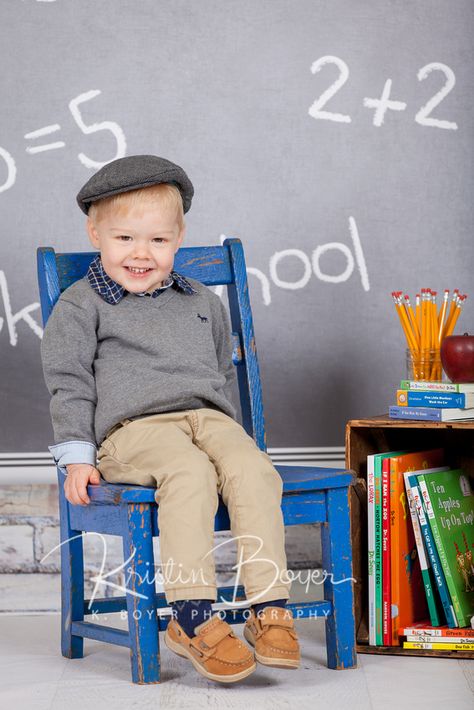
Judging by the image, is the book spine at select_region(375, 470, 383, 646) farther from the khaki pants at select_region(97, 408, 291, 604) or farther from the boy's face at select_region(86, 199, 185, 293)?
the boy's face at select_region(86, 199, 185, 293)

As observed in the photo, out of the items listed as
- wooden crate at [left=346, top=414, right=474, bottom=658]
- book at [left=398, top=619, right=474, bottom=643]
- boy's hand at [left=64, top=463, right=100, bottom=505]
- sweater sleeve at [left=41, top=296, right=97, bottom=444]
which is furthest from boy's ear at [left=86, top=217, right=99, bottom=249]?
book at [left=398, top=619, right=474, bottom=643]

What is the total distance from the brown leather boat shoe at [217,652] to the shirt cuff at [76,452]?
324 millimetres

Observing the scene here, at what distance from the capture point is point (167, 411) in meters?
1.59

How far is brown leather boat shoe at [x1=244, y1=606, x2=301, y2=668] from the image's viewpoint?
4.47 ft

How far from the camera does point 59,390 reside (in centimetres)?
158

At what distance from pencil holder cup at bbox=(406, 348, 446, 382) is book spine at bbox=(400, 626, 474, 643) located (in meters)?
0.43

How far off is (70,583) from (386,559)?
52 centimetres

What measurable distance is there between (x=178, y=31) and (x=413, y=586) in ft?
3.94

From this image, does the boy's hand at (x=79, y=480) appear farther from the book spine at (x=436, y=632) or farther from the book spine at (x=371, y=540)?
the book spine at (x=436, y=632)

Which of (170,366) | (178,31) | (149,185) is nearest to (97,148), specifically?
(178,31)

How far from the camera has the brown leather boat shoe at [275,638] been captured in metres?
1.36

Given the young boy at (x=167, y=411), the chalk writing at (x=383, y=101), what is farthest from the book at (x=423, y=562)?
the chalk writing at (x=383, y=101)

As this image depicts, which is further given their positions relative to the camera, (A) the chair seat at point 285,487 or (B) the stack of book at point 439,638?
(B) the stack of book at point 439,638

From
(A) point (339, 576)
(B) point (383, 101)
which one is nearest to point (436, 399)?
(A) point (339, 576)
